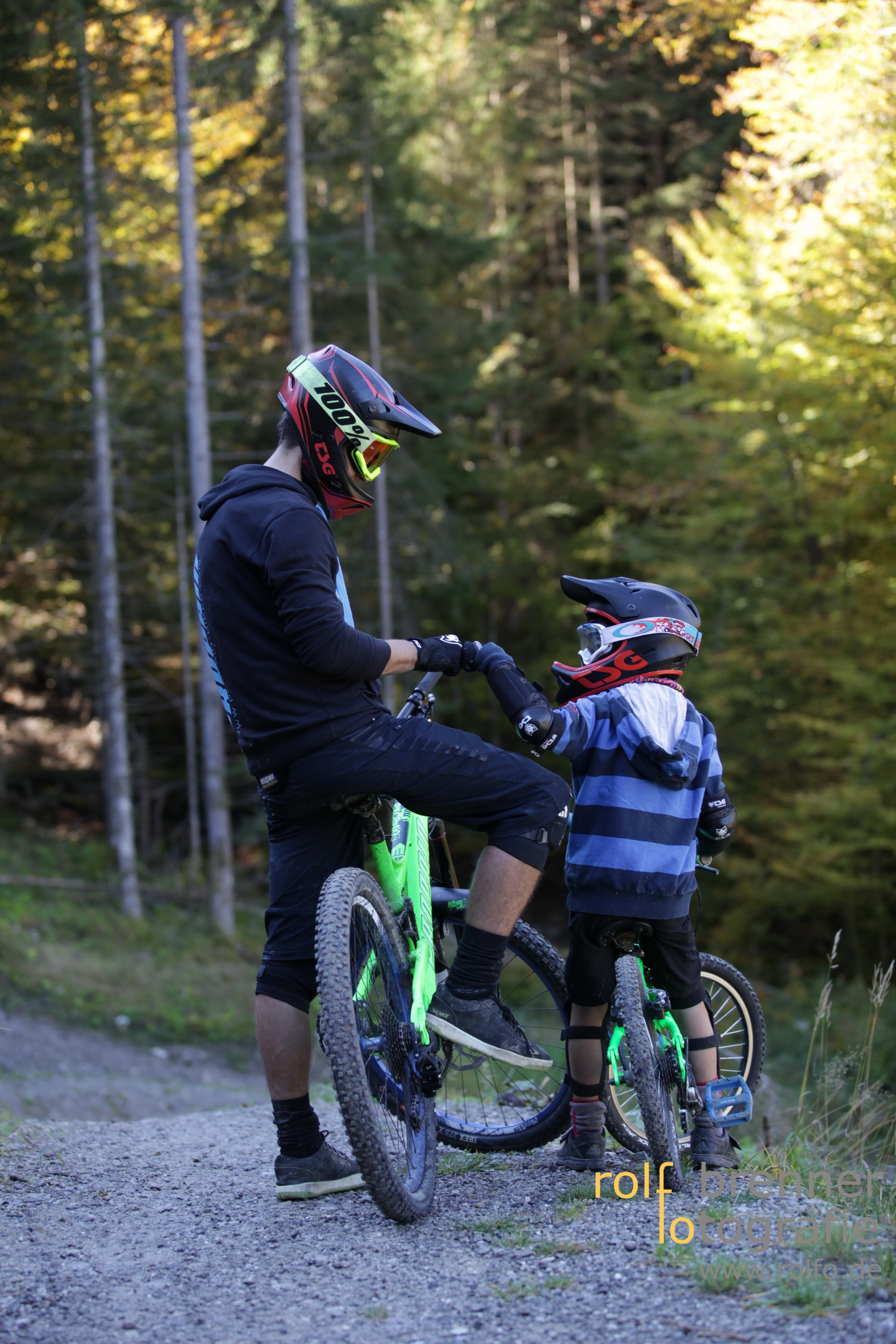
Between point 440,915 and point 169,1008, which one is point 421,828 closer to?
point 440,915

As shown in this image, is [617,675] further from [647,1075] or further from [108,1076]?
[108,1076]

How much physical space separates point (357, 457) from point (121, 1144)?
10.0ft

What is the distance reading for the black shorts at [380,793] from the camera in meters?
3.08

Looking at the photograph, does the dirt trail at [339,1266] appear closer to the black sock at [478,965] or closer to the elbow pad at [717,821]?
the black sock at [478,965]

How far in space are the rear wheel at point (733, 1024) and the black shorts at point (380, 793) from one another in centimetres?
107

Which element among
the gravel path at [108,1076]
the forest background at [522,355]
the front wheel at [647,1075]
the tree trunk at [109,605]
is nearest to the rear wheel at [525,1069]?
the front wheel at [647,1075]

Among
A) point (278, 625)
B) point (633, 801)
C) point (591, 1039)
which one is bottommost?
Answer: point (591, 1039)

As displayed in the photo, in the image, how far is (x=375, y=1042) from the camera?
309cm

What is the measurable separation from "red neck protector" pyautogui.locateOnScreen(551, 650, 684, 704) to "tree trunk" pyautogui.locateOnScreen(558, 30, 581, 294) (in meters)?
21.6

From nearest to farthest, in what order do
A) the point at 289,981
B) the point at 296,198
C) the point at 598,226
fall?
→ the point at 289,981, the point at 296,198, the point at 598,226

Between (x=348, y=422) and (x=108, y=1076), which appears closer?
(x=348, y=422)

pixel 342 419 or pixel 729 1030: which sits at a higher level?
pixel 342 419

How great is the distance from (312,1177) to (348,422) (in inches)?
92.7

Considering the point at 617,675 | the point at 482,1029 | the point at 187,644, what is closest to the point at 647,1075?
the point at 482,1029
